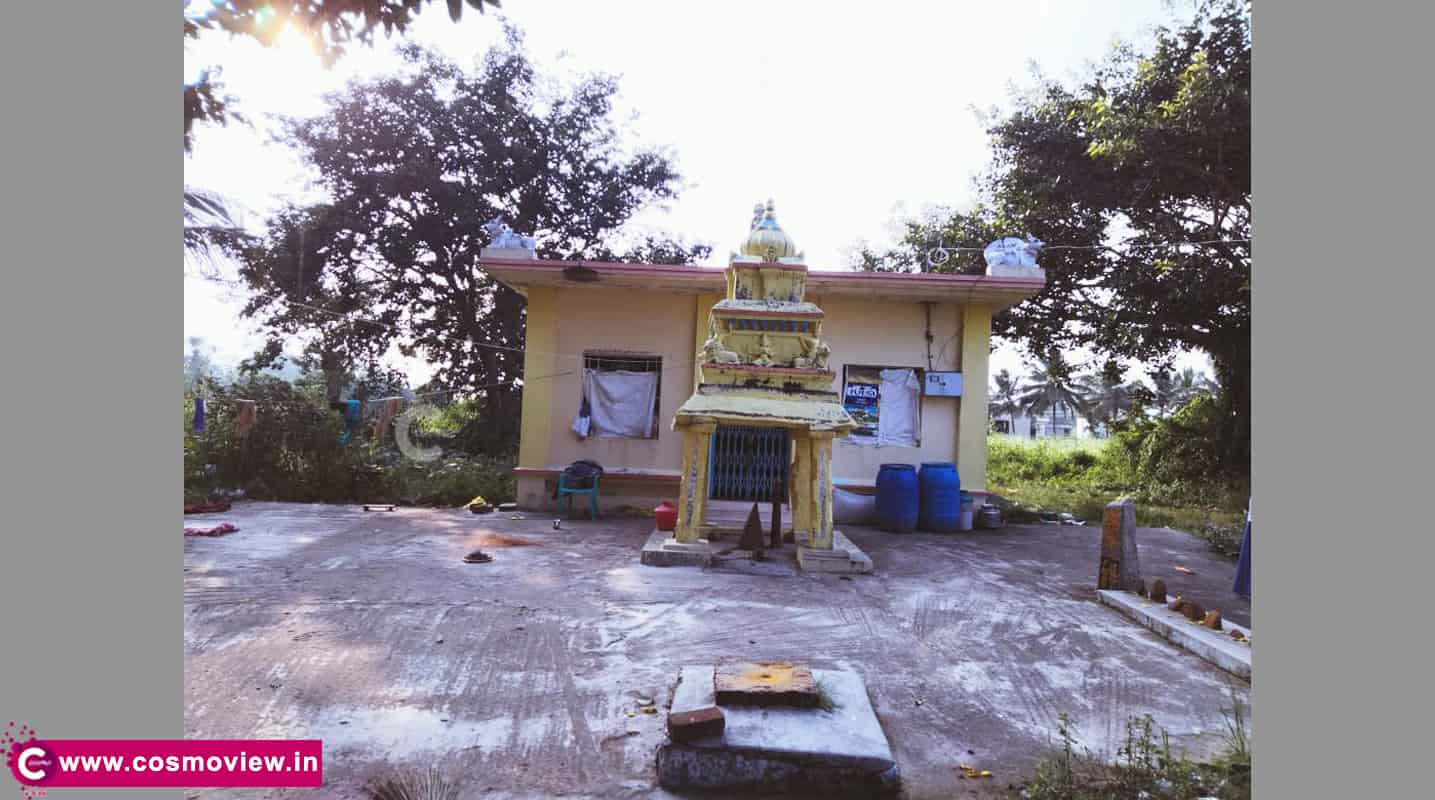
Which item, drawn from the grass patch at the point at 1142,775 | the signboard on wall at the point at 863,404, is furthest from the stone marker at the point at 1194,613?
the signboard on wall at the point at 863,404

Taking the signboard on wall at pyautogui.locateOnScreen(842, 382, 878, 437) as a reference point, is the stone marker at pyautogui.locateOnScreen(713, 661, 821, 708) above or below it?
below

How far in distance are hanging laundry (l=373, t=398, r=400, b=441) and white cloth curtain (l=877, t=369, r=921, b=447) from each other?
829 centimetres

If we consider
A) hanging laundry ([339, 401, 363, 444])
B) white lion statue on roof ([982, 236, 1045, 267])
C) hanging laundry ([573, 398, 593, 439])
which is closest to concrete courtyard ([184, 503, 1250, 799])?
hanging laundry ([573, 398, 593, 439])

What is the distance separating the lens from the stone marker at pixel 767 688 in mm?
3066

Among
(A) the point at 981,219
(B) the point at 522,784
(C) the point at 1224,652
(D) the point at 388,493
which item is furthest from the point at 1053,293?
(B) the point at 522,784

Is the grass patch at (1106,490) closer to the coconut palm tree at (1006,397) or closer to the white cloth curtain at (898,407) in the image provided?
the white cloth curtain at (898,407)

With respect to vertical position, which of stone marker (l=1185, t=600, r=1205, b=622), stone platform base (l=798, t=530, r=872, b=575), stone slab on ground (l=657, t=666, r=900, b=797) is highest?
stone slab on ground (l=657, t=666, r=900, b=797)

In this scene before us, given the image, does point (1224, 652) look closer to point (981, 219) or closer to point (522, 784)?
point (522, 784)

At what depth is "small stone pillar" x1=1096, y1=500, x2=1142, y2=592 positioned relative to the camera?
5.80 metres

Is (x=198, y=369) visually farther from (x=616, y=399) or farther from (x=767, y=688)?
(x=767, y=688)

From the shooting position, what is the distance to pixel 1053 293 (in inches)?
541

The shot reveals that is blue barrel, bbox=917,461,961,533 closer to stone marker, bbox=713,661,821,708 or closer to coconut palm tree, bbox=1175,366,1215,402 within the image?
stone marker, bbox=713,661,821,708

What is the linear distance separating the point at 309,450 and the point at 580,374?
5.09m

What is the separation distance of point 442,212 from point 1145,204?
1356 centimetres
